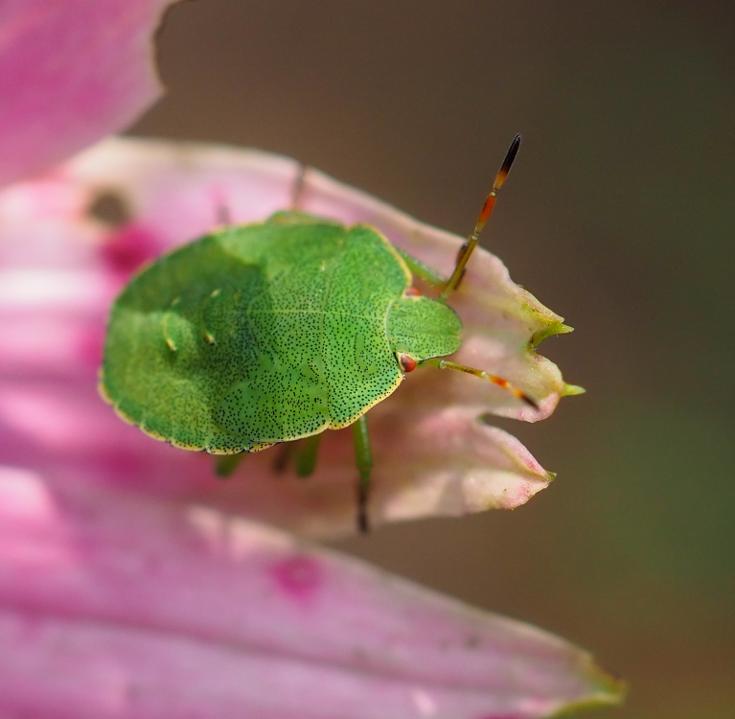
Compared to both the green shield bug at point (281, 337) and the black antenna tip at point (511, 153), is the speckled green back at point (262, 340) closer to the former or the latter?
the green shield bug at point (281, 337)

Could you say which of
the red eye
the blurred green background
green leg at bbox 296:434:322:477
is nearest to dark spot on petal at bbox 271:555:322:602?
green leg at bbox 296:434:322:477

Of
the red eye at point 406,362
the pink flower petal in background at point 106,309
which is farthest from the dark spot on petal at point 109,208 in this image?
the red eye at point 406,362

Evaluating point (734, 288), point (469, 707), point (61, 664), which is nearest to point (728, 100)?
point (734, 288)

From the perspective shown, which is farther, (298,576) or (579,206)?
(579,206)

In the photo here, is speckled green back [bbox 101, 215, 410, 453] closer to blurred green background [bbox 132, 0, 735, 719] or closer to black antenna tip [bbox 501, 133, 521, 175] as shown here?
black antenna tip [bbox 501, 133, 521, 175]

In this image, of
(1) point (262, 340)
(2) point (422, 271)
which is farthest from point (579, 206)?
(1) point (262, 340)

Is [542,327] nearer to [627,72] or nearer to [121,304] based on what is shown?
[121,304]

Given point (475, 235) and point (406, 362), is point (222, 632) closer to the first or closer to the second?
point (406, 362)
